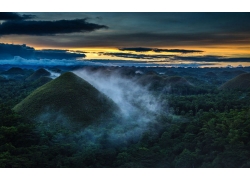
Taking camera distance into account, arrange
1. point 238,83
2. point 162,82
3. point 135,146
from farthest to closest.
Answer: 1. point 162,82
2. point 238,83
3. point 135,146

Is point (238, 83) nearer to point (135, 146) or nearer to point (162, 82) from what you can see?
point (162, 82)

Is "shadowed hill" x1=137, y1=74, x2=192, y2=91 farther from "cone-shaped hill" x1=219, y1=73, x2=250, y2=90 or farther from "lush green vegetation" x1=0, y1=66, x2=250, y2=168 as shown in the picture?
"lush green vegetation" x1=0, y1=66, x2=250, y2=168

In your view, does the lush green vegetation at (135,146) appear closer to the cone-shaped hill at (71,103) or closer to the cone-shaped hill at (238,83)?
the cone-shaped hill at (71,103)

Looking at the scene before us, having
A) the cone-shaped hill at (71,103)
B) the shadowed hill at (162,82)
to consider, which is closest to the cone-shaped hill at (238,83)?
the shadowed hill at (162,82)

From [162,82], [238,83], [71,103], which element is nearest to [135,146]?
[71,103]

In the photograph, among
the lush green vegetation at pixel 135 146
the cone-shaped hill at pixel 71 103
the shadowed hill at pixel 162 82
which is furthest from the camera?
the shadowed hill at pixel 162 82

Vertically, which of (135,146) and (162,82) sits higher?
(162,82)

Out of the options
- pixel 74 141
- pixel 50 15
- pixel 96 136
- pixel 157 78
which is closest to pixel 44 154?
pixel 74 141

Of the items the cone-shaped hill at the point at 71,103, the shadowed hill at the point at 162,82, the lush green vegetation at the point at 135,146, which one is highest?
the shadowed hill at the point at 162,82
